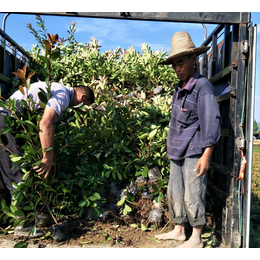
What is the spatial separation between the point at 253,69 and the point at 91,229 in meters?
2.33

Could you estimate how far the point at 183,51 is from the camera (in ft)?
9.36

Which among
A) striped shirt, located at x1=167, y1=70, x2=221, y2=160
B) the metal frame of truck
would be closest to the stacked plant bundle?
striped shirt, located at x1=167, y1=70, x2=221, y2=160

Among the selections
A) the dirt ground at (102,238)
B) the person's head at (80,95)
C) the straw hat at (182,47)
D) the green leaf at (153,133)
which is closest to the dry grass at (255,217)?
the dirt ground at (102,238)

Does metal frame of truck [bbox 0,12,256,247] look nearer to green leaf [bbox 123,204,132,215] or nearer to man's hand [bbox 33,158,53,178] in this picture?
green leaf [bbox 123,204,132,215]

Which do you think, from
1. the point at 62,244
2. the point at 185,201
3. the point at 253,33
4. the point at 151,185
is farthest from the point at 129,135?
the point at 253,33

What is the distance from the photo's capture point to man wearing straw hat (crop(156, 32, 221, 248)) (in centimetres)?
277

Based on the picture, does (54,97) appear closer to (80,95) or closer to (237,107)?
(80,95)

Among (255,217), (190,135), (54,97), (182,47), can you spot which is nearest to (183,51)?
(182,47)

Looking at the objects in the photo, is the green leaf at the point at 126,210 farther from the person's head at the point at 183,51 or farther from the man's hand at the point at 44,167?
the person's head at the point at 183,51

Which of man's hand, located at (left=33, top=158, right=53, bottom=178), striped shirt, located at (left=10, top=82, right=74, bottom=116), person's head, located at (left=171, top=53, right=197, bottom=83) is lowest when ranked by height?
man's hand, located at (left=33, top=158, right=53, bottom=178)

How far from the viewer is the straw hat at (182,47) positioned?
9.39ft

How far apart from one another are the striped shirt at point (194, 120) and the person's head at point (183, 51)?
145 mm

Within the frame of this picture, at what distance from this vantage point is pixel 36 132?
3.01 metres

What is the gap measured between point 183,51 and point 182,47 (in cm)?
8
